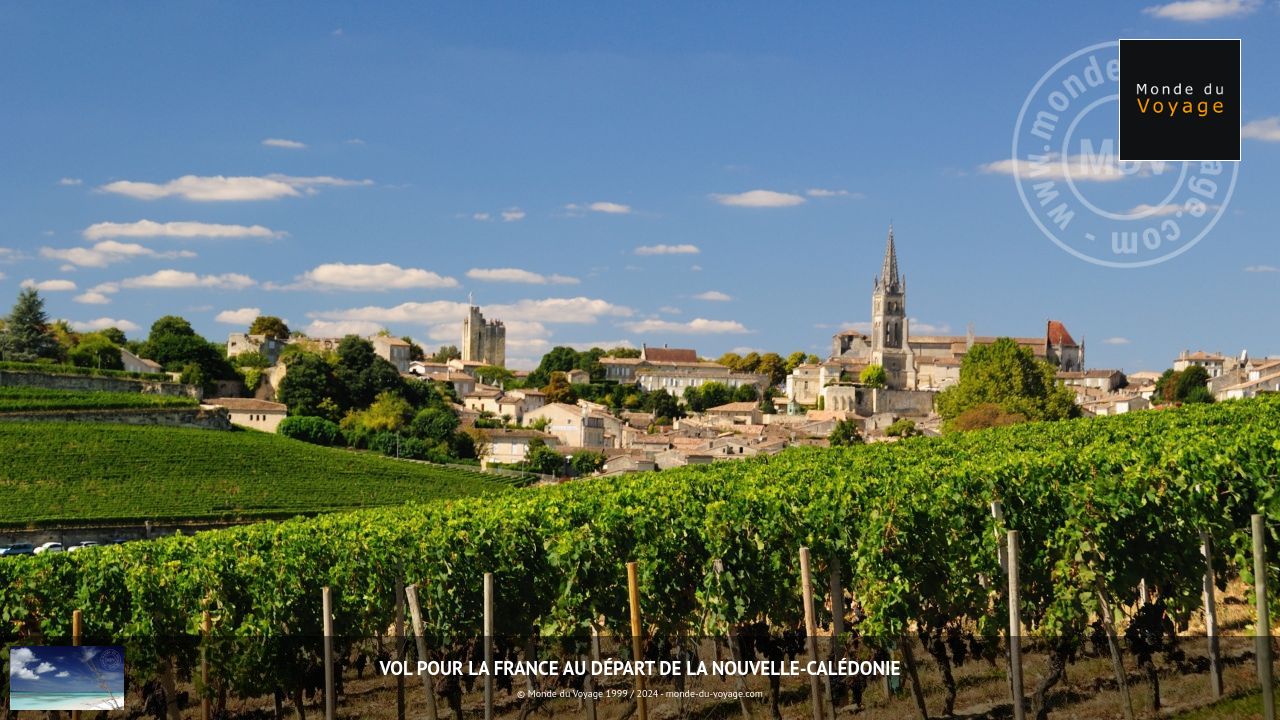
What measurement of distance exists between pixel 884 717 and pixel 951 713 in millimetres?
660

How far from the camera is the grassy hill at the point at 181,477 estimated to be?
47406 millimetres

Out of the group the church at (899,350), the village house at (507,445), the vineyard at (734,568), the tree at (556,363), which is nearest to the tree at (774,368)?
the church at (899,350)

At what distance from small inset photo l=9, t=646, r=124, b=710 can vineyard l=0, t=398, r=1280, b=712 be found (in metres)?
2.68

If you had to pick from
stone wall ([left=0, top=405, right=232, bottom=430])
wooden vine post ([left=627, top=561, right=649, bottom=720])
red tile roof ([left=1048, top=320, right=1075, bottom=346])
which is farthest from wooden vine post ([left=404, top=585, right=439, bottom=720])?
red tile roof ([left=1048, top=320, right=1075, bottom=346])

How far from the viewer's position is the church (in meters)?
132

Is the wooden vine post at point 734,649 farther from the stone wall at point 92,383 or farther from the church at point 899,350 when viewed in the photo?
the church at point 899,350

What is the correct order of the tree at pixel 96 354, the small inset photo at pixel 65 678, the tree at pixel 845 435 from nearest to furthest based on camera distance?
1. the small inset photo at pixel 65 678
2. the tree at pixel 845 435
3. the tree at pixel 96 354

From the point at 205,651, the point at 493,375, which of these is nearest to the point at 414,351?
the point at 493,375

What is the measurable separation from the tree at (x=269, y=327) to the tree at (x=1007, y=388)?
7289 centimetres

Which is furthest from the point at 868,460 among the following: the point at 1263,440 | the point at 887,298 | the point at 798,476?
the point at 887,298

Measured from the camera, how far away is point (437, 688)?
45.3 feet

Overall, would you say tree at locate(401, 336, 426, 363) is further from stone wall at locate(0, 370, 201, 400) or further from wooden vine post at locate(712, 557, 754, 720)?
wooden vine post at locate(712, 557, 754, 720)

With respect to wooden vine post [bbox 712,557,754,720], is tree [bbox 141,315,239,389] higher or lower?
higher

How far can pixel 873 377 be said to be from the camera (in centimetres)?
12506
